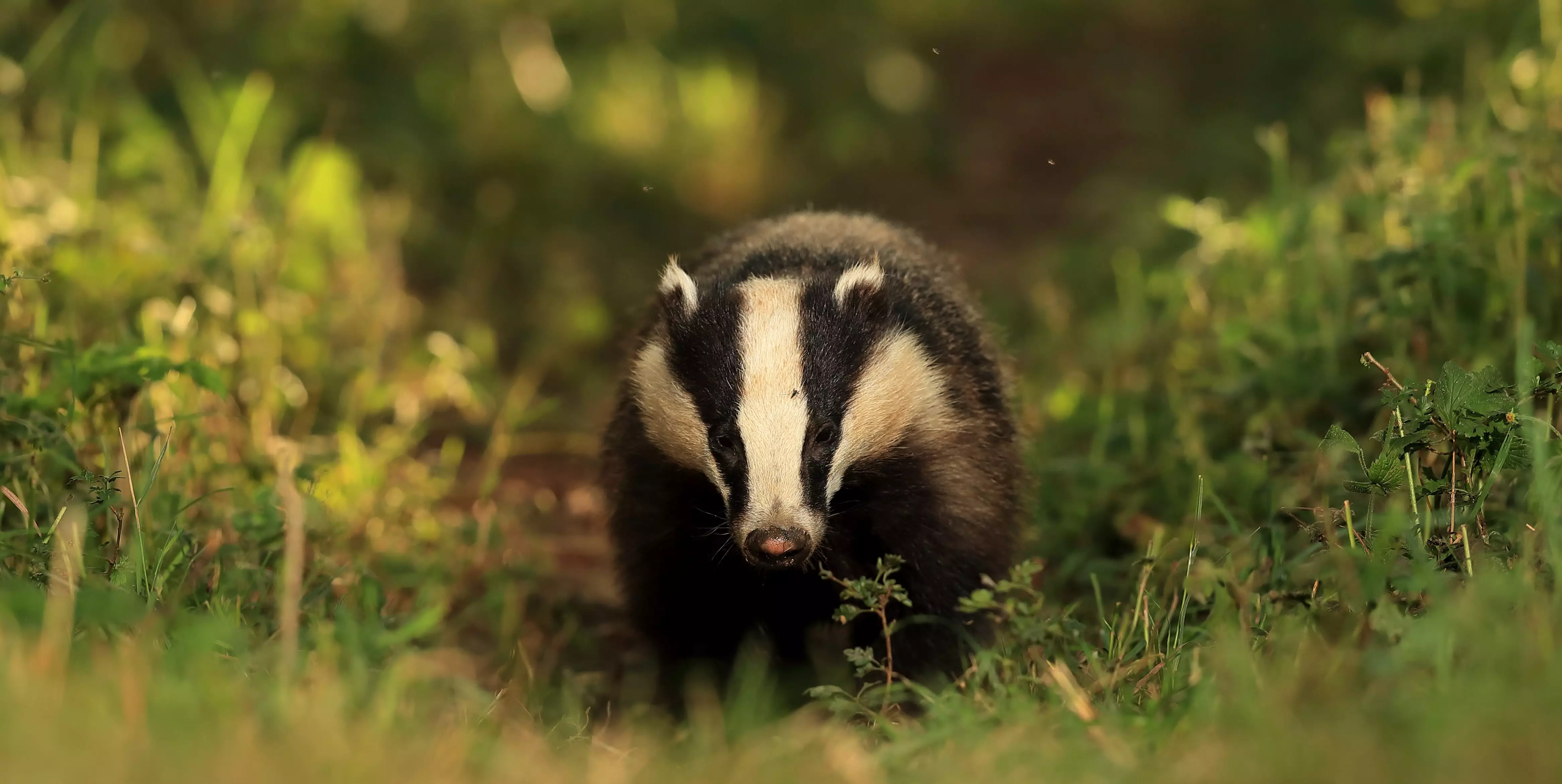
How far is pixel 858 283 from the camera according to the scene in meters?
4.14

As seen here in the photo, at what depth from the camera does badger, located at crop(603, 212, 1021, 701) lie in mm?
3963

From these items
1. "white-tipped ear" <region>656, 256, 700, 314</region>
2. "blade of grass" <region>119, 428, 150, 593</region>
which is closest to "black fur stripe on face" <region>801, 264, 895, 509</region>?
"white-tipped ear" <region>656, 256, 700, 314</region>

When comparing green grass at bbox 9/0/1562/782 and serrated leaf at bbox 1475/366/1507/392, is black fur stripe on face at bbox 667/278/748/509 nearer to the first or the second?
green grass at bbox 9/0/1562/782

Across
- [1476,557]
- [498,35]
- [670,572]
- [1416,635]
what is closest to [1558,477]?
[1476,557]

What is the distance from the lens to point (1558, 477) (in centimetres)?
335

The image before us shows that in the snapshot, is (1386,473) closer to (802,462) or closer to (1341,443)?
(1341,443)

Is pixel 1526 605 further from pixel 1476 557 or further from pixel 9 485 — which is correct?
pixel 9 485

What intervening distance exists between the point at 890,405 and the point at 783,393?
14.0 inches

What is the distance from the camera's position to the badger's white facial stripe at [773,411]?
381 cm

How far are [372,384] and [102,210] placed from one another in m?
1.14

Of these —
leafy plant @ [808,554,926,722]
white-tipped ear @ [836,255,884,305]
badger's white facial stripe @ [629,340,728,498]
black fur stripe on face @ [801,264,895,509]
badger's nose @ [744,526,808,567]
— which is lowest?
leafy plant @ [808,554,926,722]

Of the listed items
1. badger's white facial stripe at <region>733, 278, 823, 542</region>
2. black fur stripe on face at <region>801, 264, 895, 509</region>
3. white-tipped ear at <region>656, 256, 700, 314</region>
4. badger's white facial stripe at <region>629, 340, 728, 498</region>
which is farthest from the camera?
white-tipped ear at <region>656, 256, 700, 314</region>

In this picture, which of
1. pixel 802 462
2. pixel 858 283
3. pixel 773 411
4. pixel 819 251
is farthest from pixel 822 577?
pixel 819 251

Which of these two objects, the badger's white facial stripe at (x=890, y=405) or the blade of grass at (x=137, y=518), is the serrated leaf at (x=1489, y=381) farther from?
the blade of grass at (x=137, y=518)
